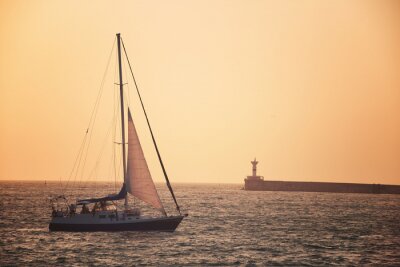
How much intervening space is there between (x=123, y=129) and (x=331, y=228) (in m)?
26.6

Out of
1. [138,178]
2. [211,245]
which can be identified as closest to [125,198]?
[138,178]

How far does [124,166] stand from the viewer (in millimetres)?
51594

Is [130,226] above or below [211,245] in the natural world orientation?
above

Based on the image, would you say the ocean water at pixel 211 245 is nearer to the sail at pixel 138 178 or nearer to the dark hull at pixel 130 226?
the dark hull at pixel 130 226

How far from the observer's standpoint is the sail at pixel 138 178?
51.2 meters

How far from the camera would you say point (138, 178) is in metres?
51.2

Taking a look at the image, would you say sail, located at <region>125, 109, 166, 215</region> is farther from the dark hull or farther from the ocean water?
the ocean water

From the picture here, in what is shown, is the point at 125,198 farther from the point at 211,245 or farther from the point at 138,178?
the point at 211,245

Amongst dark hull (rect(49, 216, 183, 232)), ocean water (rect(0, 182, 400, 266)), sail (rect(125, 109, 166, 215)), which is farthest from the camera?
sail (rect(125, 109, 166, 215))

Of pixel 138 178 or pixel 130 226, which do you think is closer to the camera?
pixel 130 226

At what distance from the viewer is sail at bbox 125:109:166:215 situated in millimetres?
51156

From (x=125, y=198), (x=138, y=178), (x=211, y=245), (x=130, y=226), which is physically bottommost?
(x=211, y=245)

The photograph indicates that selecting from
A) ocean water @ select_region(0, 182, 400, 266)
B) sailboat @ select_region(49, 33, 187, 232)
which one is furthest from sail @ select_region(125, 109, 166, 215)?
ocean water @ select_region(0, 182, 400, 266)

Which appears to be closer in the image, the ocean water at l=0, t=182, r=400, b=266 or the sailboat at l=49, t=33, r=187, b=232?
the ocean water at l=0, t=182, r=400, b=266
